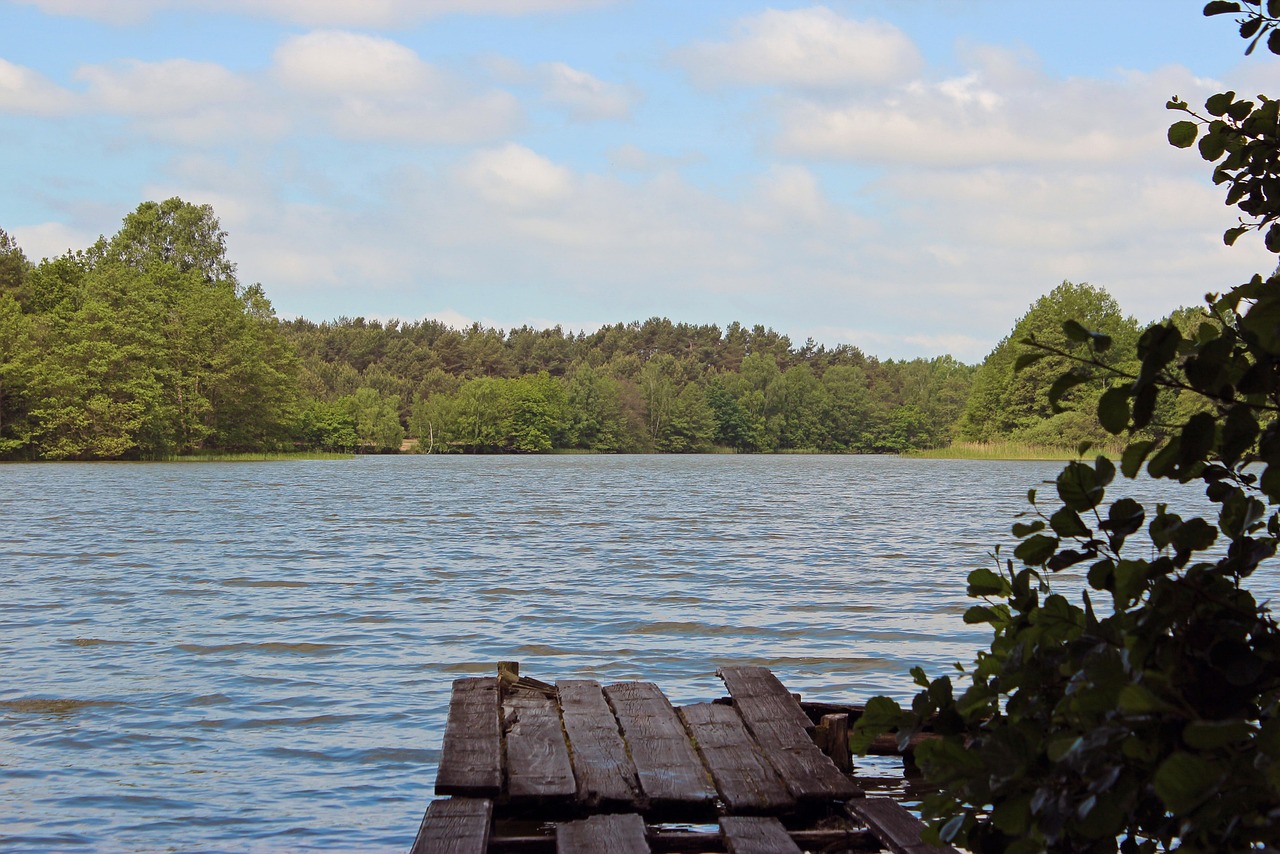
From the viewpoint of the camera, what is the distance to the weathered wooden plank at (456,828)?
13.1 feet

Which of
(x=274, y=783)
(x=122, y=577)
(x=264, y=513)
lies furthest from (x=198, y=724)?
(x=264, y=513)

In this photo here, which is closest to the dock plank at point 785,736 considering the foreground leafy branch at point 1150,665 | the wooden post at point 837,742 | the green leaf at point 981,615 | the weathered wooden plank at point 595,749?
the wooden post at point 837,742

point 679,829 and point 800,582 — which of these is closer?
point 679,829

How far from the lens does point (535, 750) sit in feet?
17.3

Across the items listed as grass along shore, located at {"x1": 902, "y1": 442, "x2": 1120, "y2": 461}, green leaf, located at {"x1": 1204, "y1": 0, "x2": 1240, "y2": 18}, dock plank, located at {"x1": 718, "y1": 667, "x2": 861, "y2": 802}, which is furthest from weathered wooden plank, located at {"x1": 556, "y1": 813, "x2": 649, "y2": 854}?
grass along shore, located at {"x1": 902, "y1": 442, "x2": 1120, "y2": 461}

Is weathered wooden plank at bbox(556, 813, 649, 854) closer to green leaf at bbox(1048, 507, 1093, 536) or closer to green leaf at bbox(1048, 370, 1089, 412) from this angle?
green leaf at bbox(1048, 507, 1093, 536)

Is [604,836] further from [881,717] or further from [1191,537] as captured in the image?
[1191,537]

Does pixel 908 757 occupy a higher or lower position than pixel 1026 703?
lower

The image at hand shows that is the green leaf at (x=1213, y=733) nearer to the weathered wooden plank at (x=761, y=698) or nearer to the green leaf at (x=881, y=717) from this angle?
the green leaf at (x=881, y=717)

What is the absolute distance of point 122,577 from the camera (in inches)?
611

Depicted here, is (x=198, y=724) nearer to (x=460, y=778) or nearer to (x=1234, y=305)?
(x=460, y=778)

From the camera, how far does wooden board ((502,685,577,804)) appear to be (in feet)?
15.4

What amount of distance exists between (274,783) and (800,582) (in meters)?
9.91

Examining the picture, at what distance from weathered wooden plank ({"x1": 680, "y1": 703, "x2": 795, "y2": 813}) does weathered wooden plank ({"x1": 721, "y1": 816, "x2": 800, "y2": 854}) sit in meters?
0.20
